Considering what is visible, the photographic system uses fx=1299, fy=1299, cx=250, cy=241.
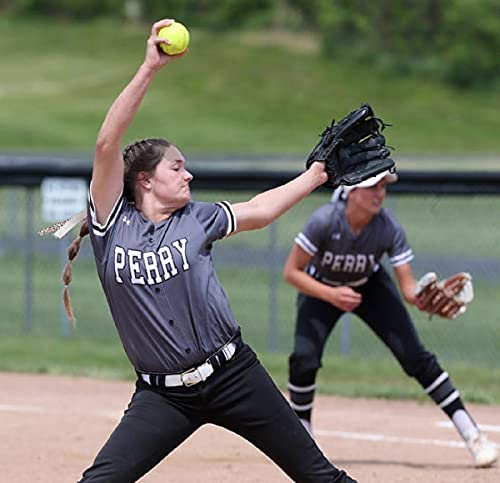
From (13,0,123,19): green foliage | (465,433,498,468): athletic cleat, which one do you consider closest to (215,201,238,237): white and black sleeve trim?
(465,433,498,468): athletic cleat

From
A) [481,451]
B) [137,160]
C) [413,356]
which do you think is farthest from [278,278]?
[137,160]

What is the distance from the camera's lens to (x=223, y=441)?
8.47 meters

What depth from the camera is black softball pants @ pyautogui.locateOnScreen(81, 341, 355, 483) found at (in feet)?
17.3

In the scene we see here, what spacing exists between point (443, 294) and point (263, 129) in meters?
36.1

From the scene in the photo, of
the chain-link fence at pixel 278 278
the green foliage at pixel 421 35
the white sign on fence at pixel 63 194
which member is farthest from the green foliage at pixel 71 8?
the white sign on fence at pixel 63 194

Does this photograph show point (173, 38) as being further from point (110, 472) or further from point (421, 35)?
point (421, 35)

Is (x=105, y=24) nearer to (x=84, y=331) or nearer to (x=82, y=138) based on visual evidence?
(x=82, y=138)

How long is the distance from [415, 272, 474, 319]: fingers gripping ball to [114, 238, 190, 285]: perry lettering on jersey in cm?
315

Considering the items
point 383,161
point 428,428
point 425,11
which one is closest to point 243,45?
point 425,11

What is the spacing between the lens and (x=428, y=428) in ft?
30.1

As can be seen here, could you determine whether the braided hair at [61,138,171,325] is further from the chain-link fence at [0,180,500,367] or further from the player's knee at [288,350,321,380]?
the chain-link fence at [0,180,500,367]

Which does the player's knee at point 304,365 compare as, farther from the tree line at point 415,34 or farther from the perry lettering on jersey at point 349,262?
the tree line at point 415,34

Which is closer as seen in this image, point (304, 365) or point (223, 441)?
point (304, 365)

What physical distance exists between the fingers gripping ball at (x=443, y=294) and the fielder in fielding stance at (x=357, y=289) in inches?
3.6
